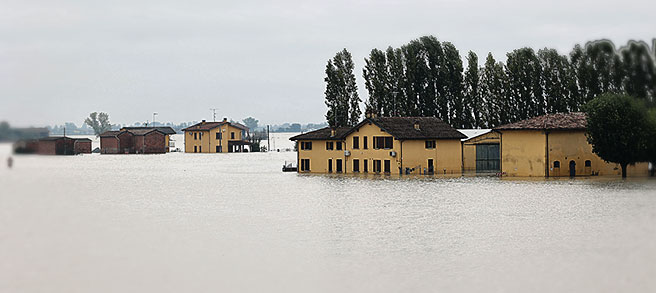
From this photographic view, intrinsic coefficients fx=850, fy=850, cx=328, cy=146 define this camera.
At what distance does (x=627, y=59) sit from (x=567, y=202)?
27.9m

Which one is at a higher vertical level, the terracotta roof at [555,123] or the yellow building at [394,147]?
the terracotta roof at [555,123]

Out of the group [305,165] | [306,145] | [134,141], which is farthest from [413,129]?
[134,141]

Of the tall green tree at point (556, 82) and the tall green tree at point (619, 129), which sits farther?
the tall green tree at point (556, 82)

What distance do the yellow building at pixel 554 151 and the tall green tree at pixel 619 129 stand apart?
2.68 metres

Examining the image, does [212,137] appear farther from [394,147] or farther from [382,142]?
[394,147]

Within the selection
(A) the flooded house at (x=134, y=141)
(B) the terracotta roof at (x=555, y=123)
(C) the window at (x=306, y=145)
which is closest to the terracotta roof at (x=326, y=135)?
(C) the window at (x=306, y=145)

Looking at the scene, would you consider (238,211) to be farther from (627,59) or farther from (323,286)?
(627,59)

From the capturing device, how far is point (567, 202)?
3856 cm

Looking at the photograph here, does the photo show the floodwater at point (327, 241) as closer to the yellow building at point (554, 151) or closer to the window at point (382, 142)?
the yellow building at point (554, 151)

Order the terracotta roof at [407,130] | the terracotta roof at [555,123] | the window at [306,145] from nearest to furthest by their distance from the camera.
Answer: the terracotta roof at [555,123] → the terracotta roof at [407,130] → the window at [306,145]

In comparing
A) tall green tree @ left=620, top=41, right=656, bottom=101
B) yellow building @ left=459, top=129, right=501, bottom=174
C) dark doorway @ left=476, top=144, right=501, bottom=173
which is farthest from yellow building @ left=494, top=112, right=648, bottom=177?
tall green tree @ left=620, top=41, right=656, bottom=101

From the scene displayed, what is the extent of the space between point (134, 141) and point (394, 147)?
3420 inches

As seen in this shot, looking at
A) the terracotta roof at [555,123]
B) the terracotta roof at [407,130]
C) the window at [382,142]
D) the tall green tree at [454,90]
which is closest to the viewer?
the terracotta roof at [555,123]

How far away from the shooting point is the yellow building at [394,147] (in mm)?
60125
